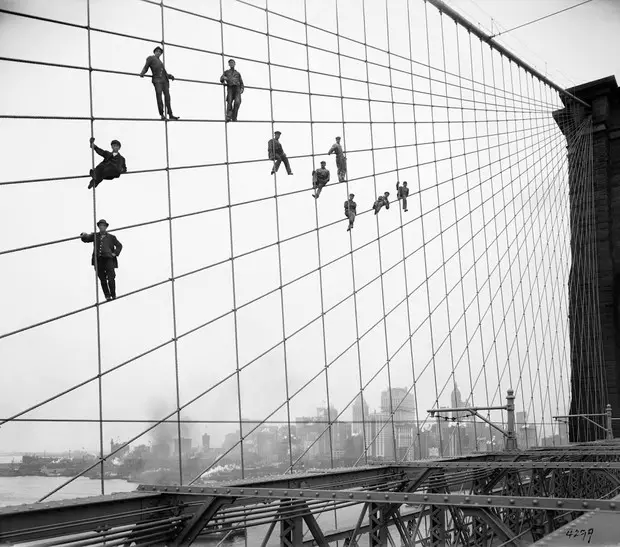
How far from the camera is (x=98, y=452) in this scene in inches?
325

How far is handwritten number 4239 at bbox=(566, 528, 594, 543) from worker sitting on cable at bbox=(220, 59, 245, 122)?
9240 mm

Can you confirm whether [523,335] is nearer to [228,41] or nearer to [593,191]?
[593,191]

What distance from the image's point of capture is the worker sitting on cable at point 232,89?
1195cm

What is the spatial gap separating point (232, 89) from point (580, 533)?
31.8 ft

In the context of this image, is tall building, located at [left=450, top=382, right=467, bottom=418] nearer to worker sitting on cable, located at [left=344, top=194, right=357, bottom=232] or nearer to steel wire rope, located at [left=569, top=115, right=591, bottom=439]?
worker sitting on cable, located at [left=344, top=194, right=357, bottom=232]

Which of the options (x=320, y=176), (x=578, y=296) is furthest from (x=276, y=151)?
(x=578, y=296)

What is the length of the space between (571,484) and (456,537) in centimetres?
486

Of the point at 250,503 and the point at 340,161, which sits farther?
the point at 340,161

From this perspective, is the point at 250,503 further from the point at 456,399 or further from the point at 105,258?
the point at 456,399

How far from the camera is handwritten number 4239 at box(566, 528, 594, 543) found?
3.61 metres

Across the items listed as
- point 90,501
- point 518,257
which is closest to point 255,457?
point 90,501

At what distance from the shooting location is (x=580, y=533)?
145 inches

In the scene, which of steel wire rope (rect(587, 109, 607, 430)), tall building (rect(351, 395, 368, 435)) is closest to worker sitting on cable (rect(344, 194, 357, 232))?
tall building (rect(351, 395, 368, 435))

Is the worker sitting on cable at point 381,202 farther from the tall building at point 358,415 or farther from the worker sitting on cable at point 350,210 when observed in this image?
the tall building at point 358,415
